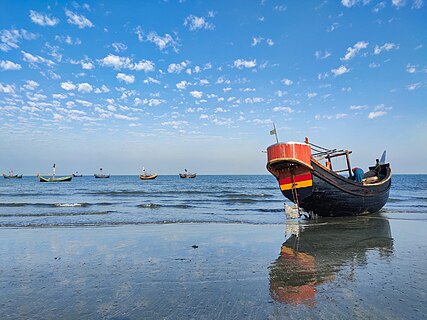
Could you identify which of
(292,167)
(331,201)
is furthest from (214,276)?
(331,201)

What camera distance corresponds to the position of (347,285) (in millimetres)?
4754

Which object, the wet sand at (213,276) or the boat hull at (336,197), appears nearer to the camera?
the wet sand at (213,276)

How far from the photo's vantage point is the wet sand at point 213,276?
3.87 m

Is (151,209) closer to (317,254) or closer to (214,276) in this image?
(317,254)

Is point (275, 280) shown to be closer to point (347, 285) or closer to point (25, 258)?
point (347, 285)

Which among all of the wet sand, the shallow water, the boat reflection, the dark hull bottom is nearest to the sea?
the dark hull bottom

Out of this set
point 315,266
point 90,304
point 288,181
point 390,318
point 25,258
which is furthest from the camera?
point 288,181

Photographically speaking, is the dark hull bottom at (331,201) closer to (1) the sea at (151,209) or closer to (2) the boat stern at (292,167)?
(2) the boat stern at (292,167)

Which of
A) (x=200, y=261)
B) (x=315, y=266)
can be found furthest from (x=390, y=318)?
(x=200, y=261)

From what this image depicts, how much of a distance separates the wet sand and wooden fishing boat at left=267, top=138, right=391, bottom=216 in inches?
143

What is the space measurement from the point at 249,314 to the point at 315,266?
8.93 feet

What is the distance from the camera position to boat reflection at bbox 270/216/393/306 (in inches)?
182

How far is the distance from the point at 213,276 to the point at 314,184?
8.71 m

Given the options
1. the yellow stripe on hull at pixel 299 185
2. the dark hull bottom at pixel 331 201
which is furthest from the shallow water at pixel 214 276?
the dark hull bottom at pixel 331 201
